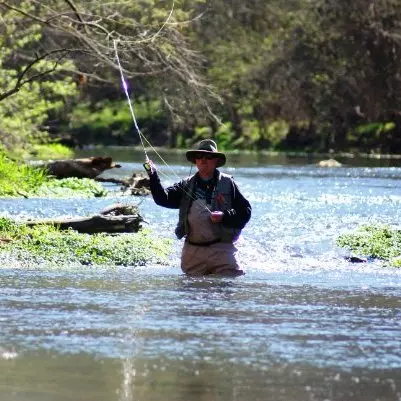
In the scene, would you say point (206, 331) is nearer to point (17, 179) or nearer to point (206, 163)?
point (206, 163)

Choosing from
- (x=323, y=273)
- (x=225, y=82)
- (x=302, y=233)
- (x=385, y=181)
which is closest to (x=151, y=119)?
(x=225, y=82)

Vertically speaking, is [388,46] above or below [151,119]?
above

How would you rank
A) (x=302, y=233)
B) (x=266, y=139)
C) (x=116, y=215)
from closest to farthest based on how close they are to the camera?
(x=116, y=215) → (x=302, y=233) → (x=266, y=139)

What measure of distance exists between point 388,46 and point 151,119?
2511 centimetres

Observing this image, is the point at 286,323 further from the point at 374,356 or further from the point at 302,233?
the point at 302,233

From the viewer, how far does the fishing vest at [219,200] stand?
1236 centimetres

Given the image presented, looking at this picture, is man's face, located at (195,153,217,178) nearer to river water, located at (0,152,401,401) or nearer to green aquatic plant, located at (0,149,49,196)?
river water, located at (0,152,401,401)

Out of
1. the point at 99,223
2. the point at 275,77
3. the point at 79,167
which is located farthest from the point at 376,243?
the point at 275,77

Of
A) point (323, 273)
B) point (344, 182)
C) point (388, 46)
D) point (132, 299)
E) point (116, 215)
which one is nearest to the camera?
point (132, 299)

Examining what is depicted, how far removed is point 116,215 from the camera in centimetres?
1791

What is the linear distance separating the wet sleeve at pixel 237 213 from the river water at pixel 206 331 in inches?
23.9

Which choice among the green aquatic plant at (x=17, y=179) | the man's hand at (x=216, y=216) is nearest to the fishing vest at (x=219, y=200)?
the man's hand at (x=216, y=216)

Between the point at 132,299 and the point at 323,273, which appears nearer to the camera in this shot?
the point at 132,299

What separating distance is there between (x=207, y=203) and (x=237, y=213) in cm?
31
